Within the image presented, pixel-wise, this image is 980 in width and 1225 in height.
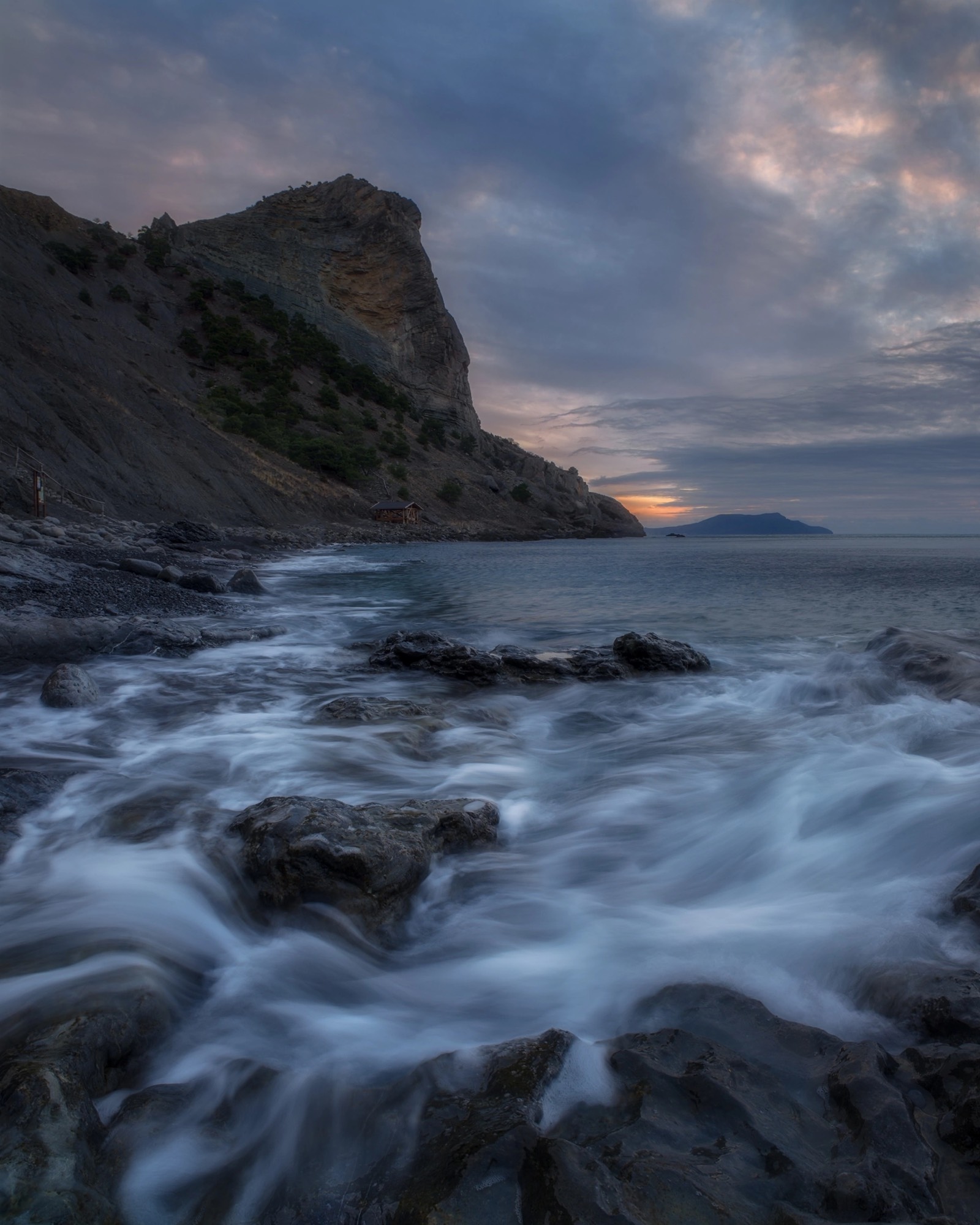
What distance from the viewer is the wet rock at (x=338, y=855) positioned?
10.3 feet

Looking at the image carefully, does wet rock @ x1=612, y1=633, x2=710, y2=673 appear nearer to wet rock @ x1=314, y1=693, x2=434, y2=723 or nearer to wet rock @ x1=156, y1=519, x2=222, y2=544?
Answer: wet rock @ x1=314, y1=693, x2=434, y2=723

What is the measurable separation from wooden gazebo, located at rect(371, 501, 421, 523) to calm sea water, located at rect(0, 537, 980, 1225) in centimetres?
4880

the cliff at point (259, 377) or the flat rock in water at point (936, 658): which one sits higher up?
the cliff at point (259, 377)

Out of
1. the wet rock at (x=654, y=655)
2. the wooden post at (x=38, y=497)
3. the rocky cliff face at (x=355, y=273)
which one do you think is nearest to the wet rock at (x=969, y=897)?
the wet rock at (x=654, y=655)

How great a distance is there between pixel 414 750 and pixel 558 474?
79532 millimetres

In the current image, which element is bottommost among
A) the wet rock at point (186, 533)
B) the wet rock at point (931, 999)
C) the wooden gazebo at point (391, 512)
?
the wet rock at point (931, 999)

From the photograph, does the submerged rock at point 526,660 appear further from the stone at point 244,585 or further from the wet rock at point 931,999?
the stone at point 244,585

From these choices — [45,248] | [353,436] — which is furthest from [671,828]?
[45,248]

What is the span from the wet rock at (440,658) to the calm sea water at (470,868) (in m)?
0.29

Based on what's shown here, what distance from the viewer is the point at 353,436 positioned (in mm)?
65062

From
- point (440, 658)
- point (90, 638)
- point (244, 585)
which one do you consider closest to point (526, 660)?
point (440, 658)

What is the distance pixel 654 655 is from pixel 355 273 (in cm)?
8880

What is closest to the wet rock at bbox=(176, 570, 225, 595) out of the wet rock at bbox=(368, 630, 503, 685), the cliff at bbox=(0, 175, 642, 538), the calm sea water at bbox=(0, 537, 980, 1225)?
the calm sea water at bbox=(0, 537, 980, 1225)

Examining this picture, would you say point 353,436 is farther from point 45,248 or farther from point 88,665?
point 88,665
